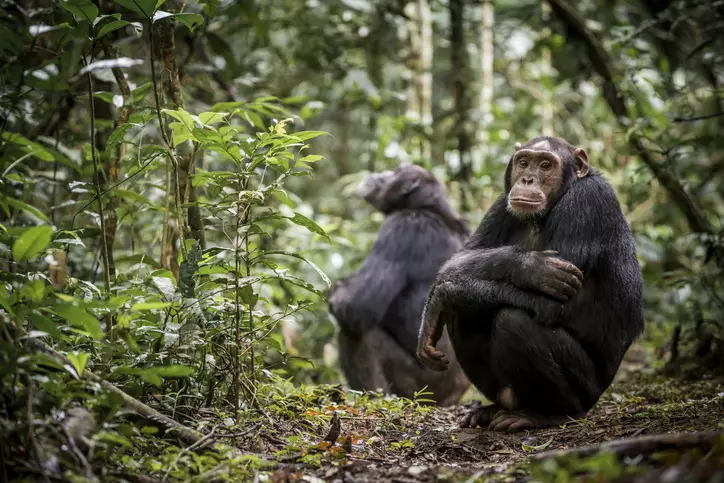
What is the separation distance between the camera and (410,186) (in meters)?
7.34

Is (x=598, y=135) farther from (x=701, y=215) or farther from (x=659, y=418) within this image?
(x=659, y=418)

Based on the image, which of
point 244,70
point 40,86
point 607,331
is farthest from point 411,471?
point 244,70

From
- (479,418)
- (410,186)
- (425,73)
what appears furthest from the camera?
(425,73)

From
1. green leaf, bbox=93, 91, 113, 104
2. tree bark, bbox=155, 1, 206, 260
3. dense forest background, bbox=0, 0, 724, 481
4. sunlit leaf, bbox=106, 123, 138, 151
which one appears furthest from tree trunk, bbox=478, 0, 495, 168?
sunlit leaf, bbox=106, 123, 138, 151

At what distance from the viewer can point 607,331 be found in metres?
4.47

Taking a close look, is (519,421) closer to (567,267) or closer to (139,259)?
(567,267)

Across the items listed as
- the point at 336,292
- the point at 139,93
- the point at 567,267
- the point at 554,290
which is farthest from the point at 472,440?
the point at 336,292

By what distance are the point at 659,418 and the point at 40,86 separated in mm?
4200

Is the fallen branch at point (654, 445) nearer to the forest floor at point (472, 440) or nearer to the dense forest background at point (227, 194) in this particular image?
the forest floor at point (472, 440)

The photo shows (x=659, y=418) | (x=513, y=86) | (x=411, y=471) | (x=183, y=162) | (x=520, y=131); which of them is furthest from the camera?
(x=513, y=86)

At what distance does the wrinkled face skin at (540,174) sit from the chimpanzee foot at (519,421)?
1.29m

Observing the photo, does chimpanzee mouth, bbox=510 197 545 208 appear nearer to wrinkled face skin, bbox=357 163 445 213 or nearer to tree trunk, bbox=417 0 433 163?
wrinkled face skin, bbox=357 163 445 213

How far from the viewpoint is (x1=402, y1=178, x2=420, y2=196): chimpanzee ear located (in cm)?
732

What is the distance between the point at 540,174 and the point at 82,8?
296 centimetres
